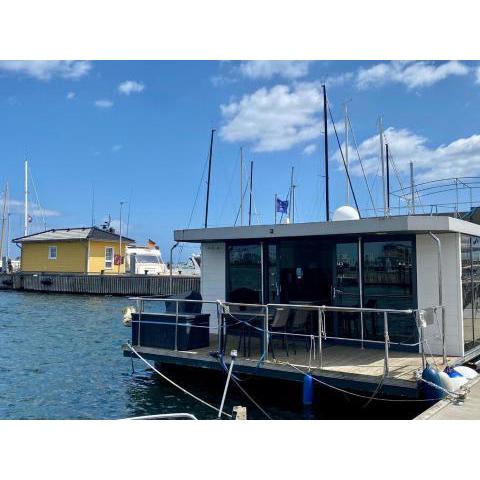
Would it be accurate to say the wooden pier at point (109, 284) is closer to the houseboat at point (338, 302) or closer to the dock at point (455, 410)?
the houseboat at point (338, 302)

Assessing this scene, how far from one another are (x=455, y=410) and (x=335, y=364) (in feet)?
6.79

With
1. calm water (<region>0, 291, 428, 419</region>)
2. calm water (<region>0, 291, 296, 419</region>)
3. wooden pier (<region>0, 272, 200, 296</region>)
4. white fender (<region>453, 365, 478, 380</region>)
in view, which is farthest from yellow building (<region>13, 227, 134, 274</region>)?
white fender (<region>453, 365, 478, 380</region>)

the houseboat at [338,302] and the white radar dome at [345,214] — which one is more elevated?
the white radar dome at [345,214]

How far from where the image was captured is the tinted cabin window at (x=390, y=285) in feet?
30.5

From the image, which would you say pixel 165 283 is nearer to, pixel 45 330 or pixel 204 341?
pixel 45 330

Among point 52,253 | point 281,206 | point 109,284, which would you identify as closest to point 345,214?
point 281,206

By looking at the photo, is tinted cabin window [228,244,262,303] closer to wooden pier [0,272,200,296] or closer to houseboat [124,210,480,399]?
houseboat [124,210,480,399]

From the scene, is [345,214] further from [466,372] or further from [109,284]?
[109,284]

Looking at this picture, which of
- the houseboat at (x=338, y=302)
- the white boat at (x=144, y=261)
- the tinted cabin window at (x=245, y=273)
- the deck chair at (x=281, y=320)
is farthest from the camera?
the white boat at (x=144, y=261)

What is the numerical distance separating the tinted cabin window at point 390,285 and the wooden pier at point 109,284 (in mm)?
24918

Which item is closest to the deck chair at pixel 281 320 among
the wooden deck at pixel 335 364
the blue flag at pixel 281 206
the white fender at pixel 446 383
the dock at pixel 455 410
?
the wooden deck at pixel 335 364

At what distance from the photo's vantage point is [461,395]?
6922mm

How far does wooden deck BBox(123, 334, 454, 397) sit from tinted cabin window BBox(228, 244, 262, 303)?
130cm
